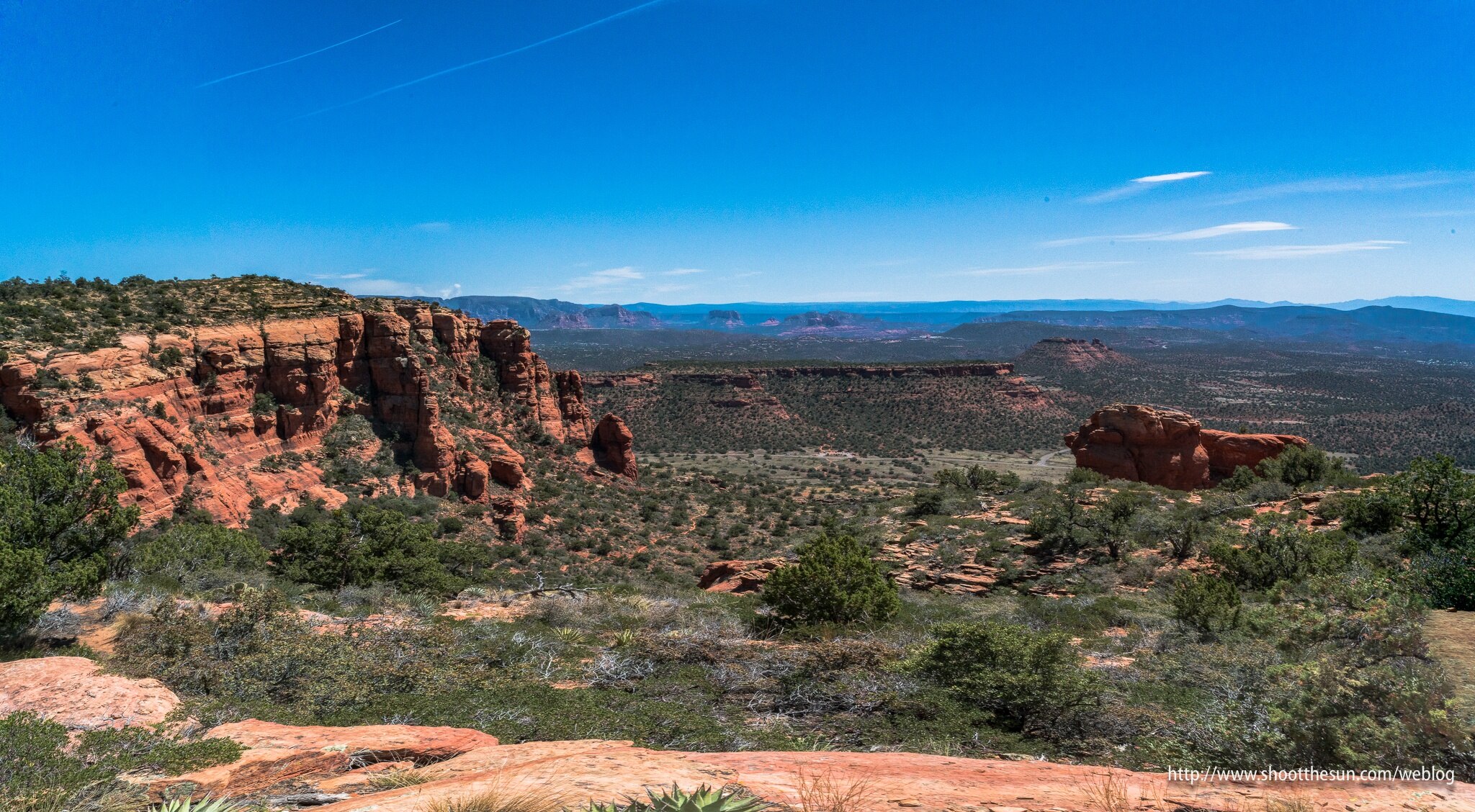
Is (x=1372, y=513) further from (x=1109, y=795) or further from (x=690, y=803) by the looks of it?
(x=690, y=803)

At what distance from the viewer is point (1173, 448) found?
3278cm

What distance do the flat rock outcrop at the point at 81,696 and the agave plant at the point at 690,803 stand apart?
639 centimetres

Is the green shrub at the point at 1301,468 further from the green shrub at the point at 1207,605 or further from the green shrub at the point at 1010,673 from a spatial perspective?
the green shrub at the point at 1010,673

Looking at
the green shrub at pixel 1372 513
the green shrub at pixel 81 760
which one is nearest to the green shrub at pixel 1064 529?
the green shrub at pixel 1372 513

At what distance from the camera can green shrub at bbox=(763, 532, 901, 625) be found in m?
13.6

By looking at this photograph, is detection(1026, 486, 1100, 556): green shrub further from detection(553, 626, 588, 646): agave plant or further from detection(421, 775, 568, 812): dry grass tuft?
detection(421, 775, 568, 812): dry grass tuft

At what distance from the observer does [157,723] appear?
22.0 ft

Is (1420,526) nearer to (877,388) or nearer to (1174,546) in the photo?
(1174,546)

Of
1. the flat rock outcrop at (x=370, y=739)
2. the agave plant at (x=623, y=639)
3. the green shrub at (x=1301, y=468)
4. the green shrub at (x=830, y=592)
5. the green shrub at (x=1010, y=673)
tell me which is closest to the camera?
the flat rock outcrop at (x=370, y=739)

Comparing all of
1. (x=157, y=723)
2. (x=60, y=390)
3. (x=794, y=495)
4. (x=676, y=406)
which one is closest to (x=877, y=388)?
(x=676, y=406)

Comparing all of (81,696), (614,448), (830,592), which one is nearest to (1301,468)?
(830,592)

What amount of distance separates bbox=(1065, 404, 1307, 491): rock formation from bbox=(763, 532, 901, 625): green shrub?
25711mm

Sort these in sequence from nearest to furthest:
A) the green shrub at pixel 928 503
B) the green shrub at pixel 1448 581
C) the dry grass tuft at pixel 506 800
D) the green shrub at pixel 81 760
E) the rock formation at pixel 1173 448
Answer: the dry grass tuft at pixel 506 800 < the green shrub at pixel 81 760 < the green shrub at pixel 1448 581 < the green shrub at pixel 928 503 < the rock formation at pixel 1173 448

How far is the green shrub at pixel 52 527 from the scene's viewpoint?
9180mm
